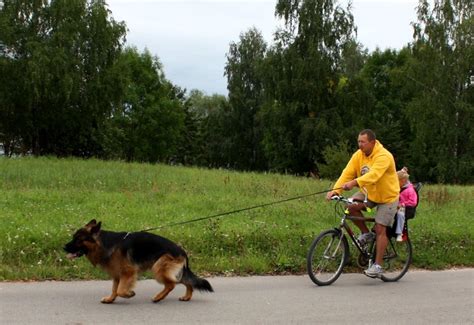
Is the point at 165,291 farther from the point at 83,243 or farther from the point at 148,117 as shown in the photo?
the point at 148,117

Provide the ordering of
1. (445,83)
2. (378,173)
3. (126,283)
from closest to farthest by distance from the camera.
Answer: (126,283) < (378,173) < (445,83)

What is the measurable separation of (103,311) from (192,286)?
1093 millimetres

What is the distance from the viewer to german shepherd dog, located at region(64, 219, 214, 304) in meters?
6.65

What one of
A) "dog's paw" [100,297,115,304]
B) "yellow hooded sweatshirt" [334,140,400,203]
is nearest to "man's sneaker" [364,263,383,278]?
"yellow hooded sweatshirt" [334,140,400,203]

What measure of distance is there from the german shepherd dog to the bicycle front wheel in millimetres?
1977

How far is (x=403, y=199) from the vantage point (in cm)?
916

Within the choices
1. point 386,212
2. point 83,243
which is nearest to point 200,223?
point 386,212

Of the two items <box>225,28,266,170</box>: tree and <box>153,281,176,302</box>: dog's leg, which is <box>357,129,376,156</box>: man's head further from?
<box>225,28,266,170</box>: tree

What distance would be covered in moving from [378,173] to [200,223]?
392 cm

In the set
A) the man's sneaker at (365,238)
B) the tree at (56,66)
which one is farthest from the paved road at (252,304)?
the tree at (56,66)

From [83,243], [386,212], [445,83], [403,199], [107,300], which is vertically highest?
[445,83]

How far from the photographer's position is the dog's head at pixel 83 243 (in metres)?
6.66

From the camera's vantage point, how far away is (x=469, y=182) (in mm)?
40656

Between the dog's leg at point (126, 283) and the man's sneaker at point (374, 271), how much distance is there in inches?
146
